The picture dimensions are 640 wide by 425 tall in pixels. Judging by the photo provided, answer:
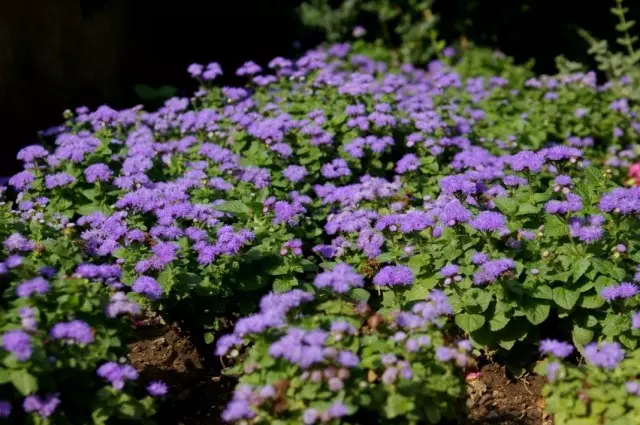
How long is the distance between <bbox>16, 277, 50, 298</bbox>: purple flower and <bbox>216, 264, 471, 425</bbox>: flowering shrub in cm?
66

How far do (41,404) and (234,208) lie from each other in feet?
4.78

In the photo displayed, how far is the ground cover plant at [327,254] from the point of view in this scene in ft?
9.71

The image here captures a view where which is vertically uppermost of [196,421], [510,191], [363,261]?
[510,191]

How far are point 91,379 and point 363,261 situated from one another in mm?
1470

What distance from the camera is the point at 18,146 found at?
549cm

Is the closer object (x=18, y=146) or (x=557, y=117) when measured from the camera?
(x=18, y=146)

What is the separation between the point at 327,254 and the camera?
4.15 metres

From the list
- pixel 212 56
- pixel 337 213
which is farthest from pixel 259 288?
pixel 212 56

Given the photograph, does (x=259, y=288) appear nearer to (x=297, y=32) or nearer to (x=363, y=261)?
(x=363, y=261)

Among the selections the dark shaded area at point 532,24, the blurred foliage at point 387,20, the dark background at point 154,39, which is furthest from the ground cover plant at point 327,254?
the dark shaded area at point 532,24

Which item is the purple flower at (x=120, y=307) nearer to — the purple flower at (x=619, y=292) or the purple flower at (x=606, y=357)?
the purple flower at (x=606, y=357)

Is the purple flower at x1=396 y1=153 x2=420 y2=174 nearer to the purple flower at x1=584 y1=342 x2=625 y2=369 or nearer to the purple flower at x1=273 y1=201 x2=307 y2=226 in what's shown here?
the purple flower at x1=273 y1=201 x2=307 y2=226

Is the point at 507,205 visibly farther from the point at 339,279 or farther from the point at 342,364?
the point at 342,364

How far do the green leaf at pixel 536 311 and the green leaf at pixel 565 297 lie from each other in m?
0.05
